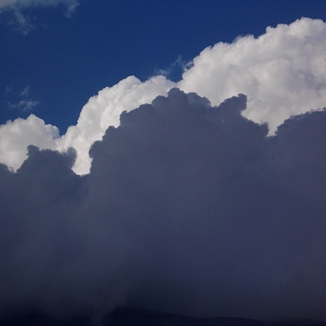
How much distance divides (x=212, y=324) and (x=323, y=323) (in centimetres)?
3702

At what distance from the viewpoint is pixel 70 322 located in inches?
5896

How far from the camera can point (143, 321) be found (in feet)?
506

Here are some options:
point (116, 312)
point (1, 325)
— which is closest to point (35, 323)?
point (1, 325)

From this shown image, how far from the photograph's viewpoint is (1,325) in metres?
150

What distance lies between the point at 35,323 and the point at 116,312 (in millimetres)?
28426

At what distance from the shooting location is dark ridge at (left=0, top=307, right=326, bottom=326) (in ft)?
480

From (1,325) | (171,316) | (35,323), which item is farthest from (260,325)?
(1,325)

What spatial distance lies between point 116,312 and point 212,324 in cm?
3493

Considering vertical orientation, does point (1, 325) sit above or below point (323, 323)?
below

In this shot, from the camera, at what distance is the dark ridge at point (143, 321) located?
146 meters

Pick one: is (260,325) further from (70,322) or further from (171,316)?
(70,322)

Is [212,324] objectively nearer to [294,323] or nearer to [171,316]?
[171,316]

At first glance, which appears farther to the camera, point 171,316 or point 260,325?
point 171,316

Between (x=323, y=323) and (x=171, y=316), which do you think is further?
(x=171, y=316)
